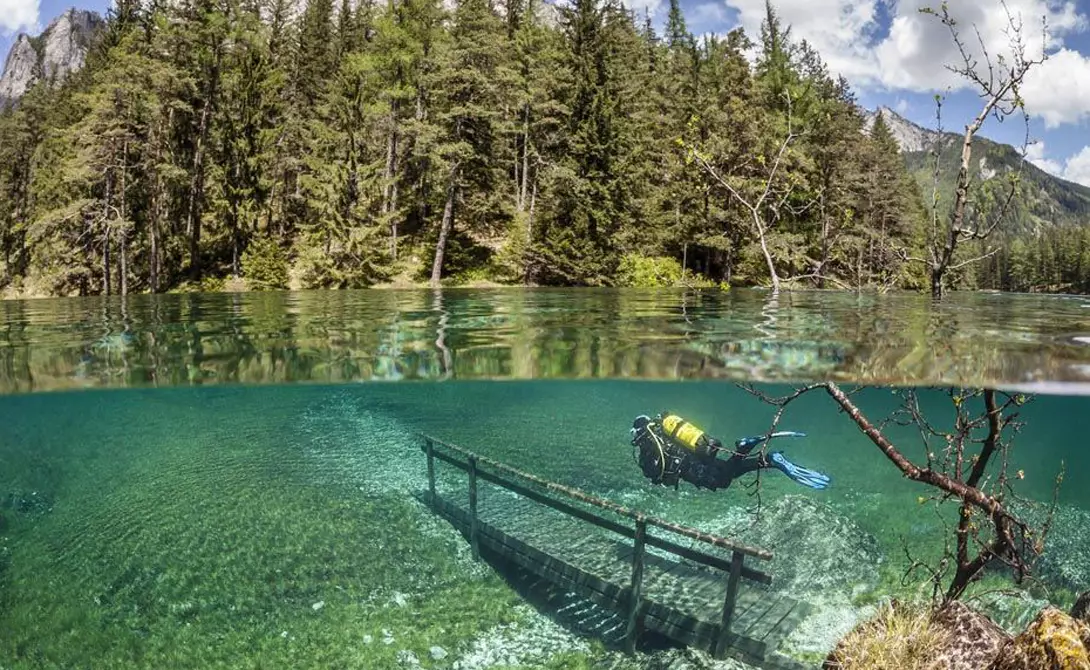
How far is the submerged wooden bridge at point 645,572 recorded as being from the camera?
8.80 meters

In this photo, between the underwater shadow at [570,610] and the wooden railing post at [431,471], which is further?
the wooden railing post at [431,471]

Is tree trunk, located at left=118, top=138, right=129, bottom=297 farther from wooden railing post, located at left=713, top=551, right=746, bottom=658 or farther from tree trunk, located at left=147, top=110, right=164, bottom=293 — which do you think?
wooden railing post, located at left=713, top=551, right=746, bottom=658

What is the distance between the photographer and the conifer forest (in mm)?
31672

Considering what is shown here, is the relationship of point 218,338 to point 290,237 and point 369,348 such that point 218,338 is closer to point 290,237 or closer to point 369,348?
point 369,348

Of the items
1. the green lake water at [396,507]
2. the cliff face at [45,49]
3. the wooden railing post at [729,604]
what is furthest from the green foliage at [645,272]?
the cliff face at [45,49]

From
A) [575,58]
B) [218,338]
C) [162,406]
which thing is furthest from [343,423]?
[575,58]

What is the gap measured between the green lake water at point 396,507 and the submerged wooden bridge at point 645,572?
22.9 inches

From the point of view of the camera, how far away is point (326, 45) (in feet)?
161

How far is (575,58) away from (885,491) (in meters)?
26.1

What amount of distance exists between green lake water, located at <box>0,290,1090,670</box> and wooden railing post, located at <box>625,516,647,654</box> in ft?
1.21

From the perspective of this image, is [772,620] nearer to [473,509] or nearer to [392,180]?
[473,509]

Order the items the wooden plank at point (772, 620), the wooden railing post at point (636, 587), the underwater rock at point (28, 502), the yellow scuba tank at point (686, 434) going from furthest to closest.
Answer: the underwater rock at point (28, 502)
the yellow scuba tank at point (686, 434)
the wooden railing post at point (636, 587)
the wooden plank at point (772, 620)

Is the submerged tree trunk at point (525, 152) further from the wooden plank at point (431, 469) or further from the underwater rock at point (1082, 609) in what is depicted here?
the underwater rock at point (1082, 609)

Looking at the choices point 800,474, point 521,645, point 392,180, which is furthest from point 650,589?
point 392,180
